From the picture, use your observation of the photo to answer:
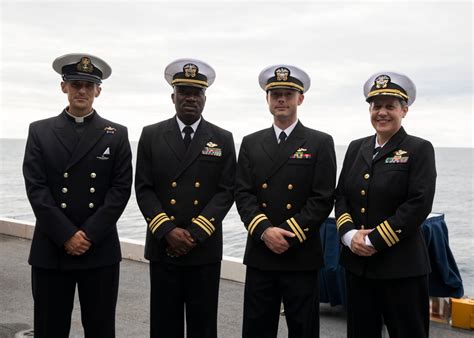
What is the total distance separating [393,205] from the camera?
3.26m

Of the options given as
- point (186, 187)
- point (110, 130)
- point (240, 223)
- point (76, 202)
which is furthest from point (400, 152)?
point (240, 223)

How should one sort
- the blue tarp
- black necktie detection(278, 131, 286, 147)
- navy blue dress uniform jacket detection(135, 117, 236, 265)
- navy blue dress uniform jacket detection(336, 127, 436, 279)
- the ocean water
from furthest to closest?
the ocean water, the blue tarp, black necktie detection(278, 131, 286, 147), navy blue dress uniform jacket detection(135, 117, 236, 265), navy blue dress uniform jacket detection(336, 127, 436, 279)

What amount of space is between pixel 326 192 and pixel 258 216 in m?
0.40

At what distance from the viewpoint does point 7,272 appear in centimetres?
629

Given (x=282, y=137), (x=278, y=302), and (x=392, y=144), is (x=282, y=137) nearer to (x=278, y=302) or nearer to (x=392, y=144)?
(x=392, y=144)

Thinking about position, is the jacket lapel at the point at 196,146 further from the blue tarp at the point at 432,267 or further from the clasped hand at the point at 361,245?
the blue tarp at the point at 432,267

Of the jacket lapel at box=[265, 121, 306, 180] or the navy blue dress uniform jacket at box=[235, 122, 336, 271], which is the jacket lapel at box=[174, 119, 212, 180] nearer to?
the navy blue dress uniform jacket at box=[235, 122, 336, 271]

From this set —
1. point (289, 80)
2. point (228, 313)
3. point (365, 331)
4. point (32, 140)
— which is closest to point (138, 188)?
point (32, 140)

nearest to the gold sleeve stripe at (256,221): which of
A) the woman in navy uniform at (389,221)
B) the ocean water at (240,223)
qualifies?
the woman in navy uniform at (389,221)

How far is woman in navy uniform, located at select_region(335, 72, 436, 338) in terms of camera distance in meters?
3.19

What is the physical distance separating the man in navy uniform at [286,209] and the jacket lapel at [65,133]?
95 cm

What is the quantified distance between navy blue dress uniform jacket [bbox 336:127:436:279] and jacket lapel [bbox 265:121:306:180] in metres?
0.35

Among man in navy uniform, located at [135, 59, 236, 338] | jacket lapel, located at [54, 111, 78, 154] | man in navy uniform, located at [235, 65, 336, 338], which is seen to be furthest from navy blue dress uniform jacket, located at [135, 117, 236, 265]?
jacket lapel, located at [54, 111, 78, 154]

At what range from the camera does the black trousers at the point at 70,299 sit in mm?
3344
